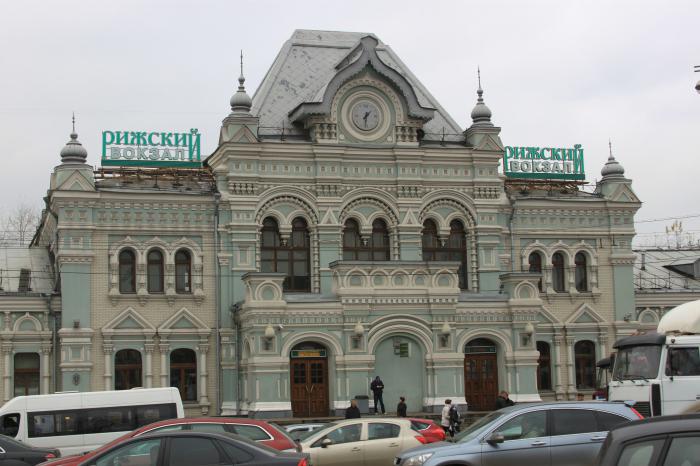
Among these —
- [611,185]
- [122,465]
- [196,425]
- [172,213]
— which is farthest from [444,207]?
[122,465]

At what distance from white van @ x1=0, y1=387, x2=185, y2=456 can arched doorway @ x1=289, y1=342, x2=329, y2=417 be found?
1061 cm

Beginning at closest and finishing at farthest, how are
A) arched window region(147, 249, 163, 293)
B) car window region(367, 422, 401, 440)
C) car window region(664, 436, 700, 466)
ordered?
car window region(664, 436, 700, 466), car window region(367, 422, 401, 440), arched window region(147, 249, 163, 293)

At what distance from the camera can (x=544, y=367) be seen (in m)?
43.6

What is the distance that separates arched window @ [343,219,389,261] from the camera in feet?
137

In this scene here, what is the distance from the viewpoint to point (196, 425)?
59.3 feet

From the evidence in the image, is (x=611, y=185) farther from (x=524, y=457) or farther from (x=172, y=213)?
(x=524, y=457)

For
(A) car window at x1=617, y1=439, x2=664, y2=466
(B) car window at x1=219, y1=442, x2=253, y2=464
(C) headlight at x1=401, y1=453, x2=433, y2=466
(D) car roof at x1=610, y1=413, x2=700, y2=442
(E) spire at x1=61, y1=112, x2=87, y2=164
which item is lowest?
(C) headlight at x1=401, y1=453, x2=433, y2=466

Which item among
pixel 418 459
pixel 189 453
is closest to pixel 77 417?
pixel 418 459

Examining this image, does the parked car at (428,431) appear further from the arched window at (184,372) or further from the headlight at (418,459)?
the arched window at (184,372)

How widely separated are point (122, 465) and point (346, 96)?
1114 inches

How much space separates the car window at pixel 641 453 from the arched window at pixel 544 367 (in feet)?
113

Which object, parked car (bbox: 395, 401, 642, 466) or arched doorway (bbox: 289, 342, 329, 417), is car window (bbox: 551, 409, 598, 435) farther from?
arched doorway (bbox: 289, 342, 329, 417)

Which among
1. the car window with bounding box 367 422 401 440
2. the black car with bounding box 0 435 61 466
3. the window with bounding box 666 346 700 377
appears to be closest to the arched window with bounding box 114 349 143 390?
the black car with bounding box 0 435 61 466

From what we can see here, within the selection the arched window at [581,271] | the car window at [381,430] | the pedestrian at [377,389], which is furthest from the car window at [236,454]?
the arched window at [581,271]
